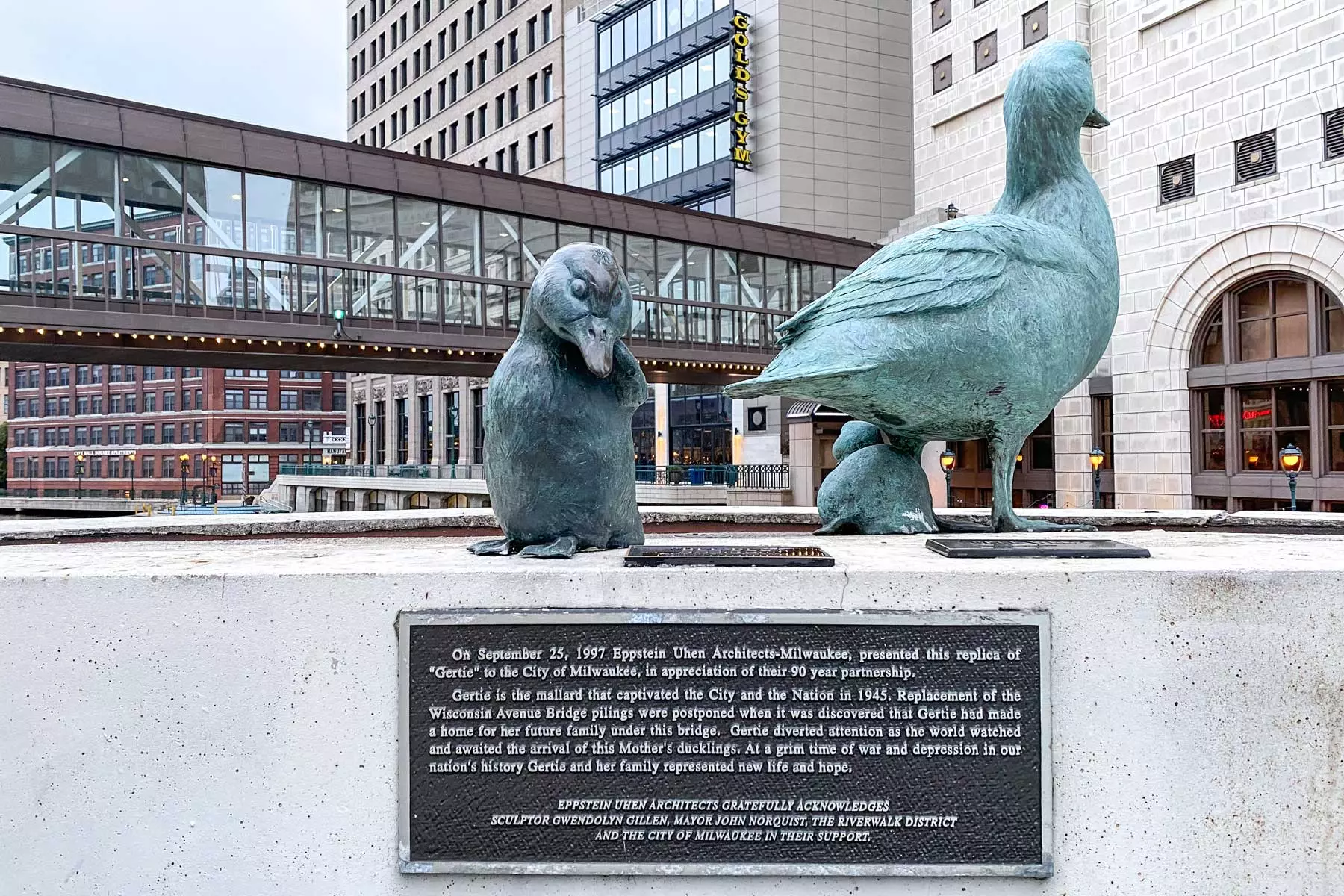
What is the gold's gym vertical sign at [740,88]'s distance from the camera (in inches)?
1542

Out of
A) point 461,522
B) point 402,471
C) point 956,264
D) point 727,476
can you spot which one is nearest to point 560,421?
point 956,264

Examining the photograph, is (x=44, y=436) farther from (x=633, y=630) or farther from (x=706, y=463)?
(x=633, y=630)

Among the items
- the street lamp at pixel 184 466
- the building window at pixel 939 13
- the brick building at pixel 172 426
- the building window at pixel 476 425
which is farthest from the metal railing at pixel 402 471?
the brick building at pixel 172 426

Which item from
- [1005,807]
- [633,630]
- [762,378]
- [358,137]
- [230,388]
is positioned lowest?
[1005,807]

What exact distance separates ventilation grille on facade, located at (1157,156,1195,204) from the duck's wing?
1974 centimetres

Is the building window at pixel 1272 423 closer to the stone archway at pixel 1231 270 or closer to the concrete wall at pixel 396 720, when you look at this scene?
the stone archway at pixel 1231 270

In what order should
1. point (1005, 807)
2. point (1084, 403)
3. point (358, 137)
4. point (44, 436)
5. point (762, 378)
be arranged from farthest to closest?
1. point (44, 436)
2. point (358, 137)
3. point (1084, 403)
4. point (762, 378)
5. point (1005, 807)

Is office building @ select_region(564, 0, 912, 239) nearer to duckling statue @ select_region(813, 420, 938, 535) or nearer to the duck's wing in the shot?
duckling statue @ select_region(813, 420, 938, 535)

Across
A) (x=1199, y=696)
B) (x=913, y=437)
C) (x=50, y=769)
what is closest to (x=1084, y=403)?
(x=913, y=437)

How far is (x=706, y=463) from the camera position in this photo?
44.1 meters

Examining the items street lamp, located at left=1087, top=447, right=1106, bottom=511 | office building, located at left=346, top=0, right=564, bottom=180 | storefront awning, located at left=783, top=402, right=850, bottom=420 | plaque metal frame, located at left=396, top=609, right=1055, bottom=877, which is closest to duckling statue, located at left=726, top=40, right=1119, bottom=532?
plaque metal frame, located at left=396, top=609, right=1055, bottom=877

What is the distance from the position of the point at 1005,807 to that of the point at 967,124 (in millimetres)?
27693

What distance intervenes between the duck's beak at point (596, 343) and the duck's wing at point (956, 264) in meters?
1.56

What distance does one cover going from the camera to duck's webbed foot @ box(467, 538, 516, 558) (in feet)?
12.8
